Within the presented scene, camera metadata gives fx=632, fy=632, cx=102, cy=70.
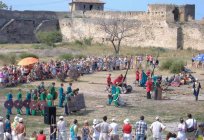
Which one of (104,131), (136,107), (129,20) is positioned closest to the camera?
(104,131)

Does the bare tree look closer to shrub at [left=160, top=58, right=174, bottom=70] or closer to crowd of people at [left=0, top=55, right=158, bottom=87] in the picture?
crowd of people at [left=0, top=55, right=158, bottom=87]

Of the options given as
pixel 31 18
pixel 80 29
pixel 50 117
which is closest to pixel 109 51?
pixel 80 29

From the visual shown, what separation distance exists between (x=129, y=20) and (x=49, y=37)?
8.22 metres

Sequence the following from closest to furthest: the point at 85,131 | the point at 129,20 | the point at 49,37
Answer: the point at 85,131, the point at 129,20, the point at 49,37

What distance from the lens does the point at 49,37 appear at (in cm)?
6338

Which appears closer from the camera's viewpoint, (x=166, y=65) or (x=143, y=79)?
(x=143, y=79)

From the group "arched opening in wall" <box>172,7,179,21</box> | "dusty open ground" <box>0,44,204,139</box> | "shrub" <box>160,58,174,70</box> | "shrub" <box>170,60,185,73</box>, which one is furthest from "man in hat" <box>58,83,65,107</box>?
"arched opening in wall" <box>172,7,179,21</box>

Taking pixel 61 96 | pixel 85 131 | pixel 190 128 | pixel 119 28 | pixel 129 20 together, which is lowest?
pixel 85 131

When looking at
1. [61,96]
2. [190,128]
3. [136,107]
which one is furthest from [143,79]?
[190,128]

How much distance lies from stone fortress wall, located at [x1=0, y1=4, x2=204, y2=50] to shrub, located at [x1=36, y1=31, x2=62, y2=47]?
2013mm

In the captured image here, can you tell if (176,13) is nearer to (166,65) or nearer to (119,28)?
(119,28)

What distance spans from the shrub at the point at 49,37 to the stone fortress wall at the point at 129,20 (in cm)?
201

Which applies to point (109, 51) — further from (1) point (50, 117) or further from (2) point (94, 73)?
(1) point (50, 117)

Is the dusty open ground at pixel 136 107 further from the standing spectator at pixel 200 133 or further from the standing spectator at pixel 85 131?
the standing spectator at pixel 200 133
